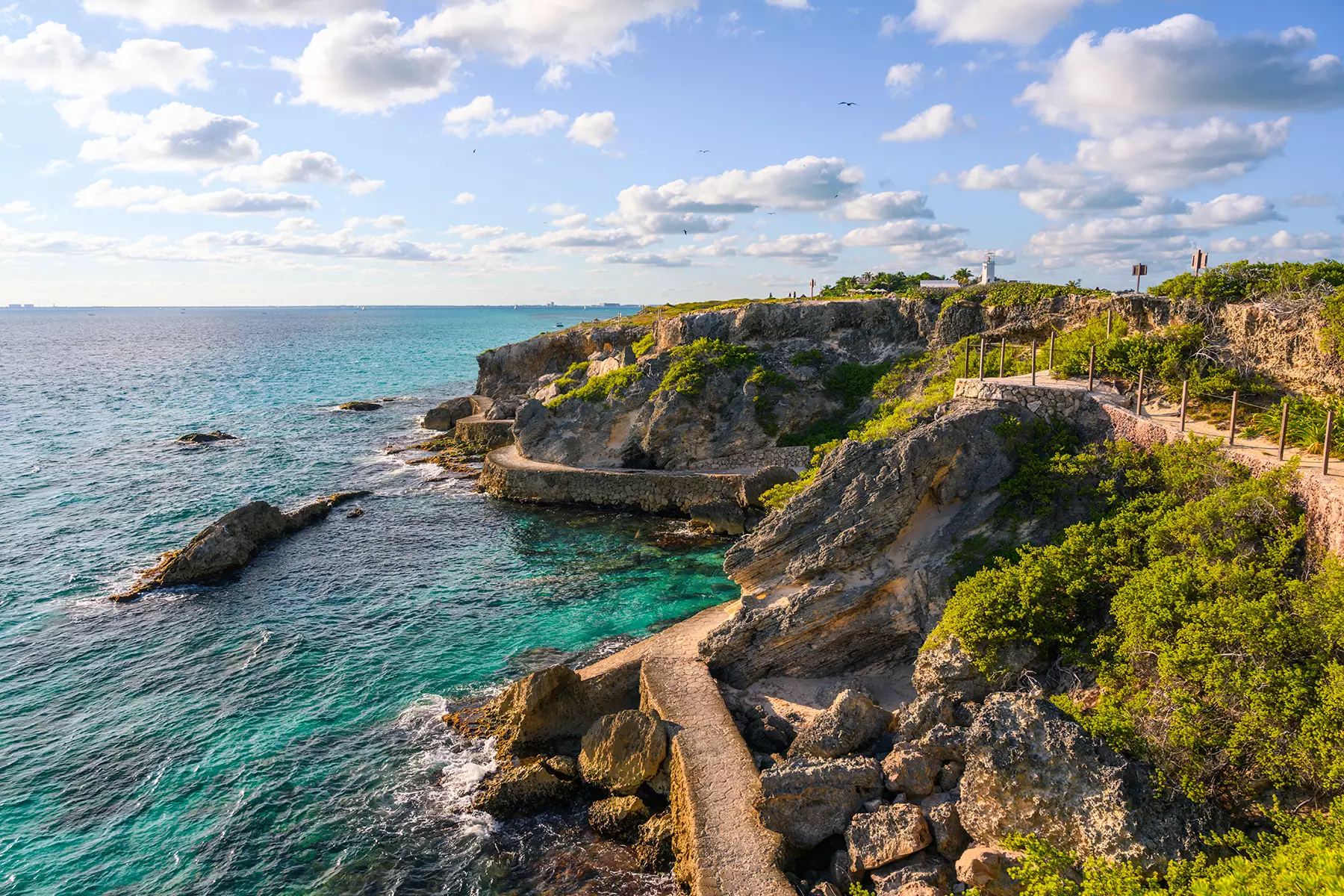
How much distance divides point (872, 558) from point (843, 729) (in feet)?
20.7

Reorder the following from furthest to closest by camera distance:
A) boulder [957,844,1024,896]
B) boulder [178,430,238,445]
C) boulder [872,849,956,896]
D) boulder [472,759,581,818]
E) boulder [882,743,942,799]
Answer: boulder [178,430,238,445], boulder [472,759,581,818], boulder [882,743,942,799], boulder [872,849,956,896], boulder [957,844,1024,896]

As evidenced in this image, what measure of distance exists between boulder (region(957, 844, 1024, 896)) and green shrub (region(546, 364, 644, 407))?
38.7 m

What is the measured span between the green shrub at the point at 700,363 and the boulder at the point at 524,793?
30727 millimetres

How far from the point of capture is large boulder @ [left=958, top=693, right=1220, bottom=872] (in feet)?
44.0

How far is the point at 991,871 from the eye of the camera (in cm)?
1409

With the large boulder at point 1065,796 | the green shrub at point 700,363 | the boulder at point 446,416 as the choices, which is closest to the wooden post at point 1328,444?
the large boulder at point 1065,796

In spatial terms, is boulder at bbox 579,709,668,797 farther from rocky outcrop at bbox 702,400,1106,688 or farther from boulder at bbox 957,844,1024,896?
boulder at bbox 957,844,1024,896

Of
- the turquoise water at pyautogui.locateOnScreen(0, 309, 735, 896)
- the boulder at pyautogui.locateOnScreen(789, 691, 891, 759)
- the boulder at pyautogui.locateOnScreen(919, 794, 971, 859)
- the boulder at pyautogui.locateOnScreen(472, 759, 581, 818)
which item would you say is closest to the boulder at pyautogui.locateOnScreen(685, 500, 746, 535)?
the turquoise water at pyautogui.locateOnScreen(0, 309, 735, 896)

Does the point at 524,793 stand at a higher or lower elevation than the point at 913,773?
lower

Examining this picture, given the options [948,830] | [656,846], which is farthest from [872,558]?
[656,846]

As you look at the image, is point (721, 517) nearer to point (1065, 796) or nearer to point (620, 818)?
point (620, 818)

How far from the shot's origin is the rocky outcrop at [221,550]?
1345 inches

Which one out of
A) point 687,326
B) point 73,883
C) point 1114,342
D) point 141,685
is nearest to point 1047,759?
point 1114,342

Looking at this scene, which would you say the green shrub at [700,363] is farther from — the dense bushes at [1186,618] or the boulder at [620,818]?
the boulder at [620,818]
